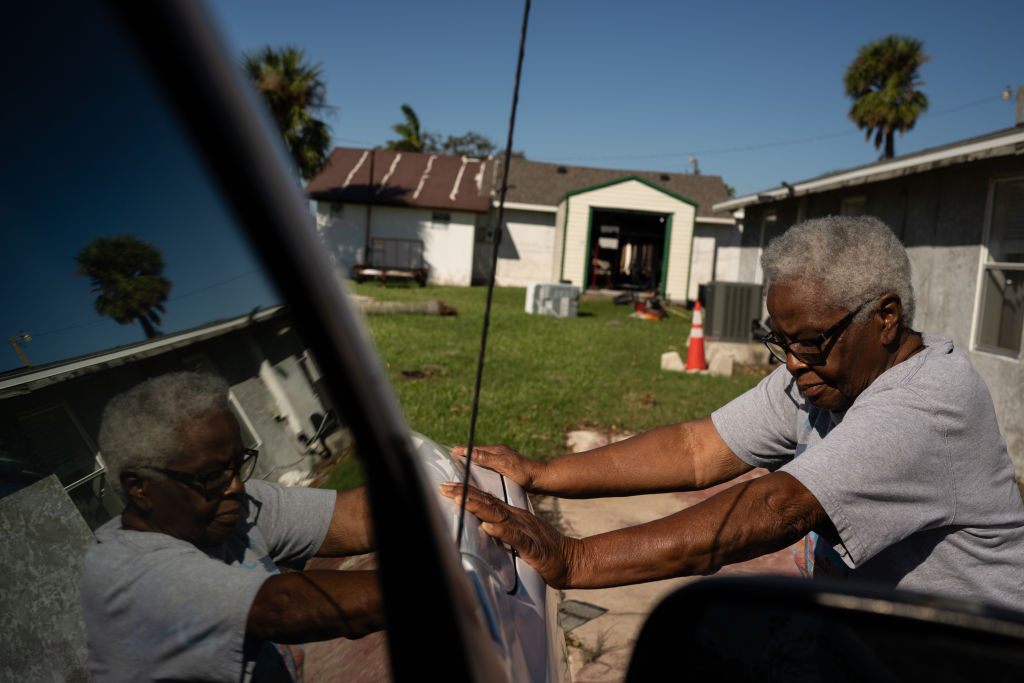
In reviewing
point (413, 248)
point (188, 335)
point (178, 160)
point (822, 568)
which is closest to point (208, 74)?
point (178, 160)

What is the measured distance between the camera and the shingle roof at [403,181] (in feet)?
88.4

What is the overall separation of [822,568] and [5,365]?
2136 mm

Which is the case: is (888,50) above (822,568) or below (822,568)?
above

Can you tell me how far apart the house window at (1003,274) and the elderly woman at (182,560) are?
7.80m

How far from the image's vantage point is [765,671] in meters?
0.92

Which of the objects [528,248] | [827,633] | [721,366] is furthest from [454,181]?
[827,633]

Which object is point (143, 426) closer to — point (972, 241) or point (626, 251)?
point (972, 241)

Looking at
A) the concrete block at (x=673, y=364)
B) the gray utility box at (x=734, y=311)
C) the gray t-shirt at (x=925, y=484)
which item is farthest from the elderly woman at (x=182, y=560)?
the gray utility box at (x=734, y=311)

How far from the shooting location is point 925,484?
167cm

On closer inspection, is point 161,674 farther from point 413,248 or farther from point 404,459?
point 413,248

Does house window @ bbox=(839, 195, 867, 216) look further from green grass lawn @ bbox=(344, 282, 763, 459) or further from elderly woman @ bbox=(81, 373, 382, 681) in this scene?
elderly woman @ bbox=(81, 373, 382, 681)

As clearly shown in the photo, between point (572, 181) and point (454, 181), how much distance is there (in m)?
5.54

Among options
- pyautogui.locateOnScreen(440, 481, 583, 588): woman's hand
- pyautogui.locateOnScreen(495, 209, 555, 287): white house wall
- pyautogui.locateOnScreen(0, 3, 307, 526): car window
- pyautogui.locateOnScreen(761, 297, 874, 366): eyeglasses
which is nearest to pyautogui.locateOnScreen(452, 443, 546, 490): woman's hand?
pyautogui.locateOnScreen(440, 481, 583, 588): woman's hand

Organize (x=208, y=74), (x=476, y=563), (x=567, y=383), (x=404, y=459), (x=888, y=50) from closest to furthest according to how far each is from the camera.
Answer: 1. (x=208, y=74)
2. (x=404, y=459)
3. (x=476, y=563)
4. (x=567, y=383)
5. (x=888, y=50)
